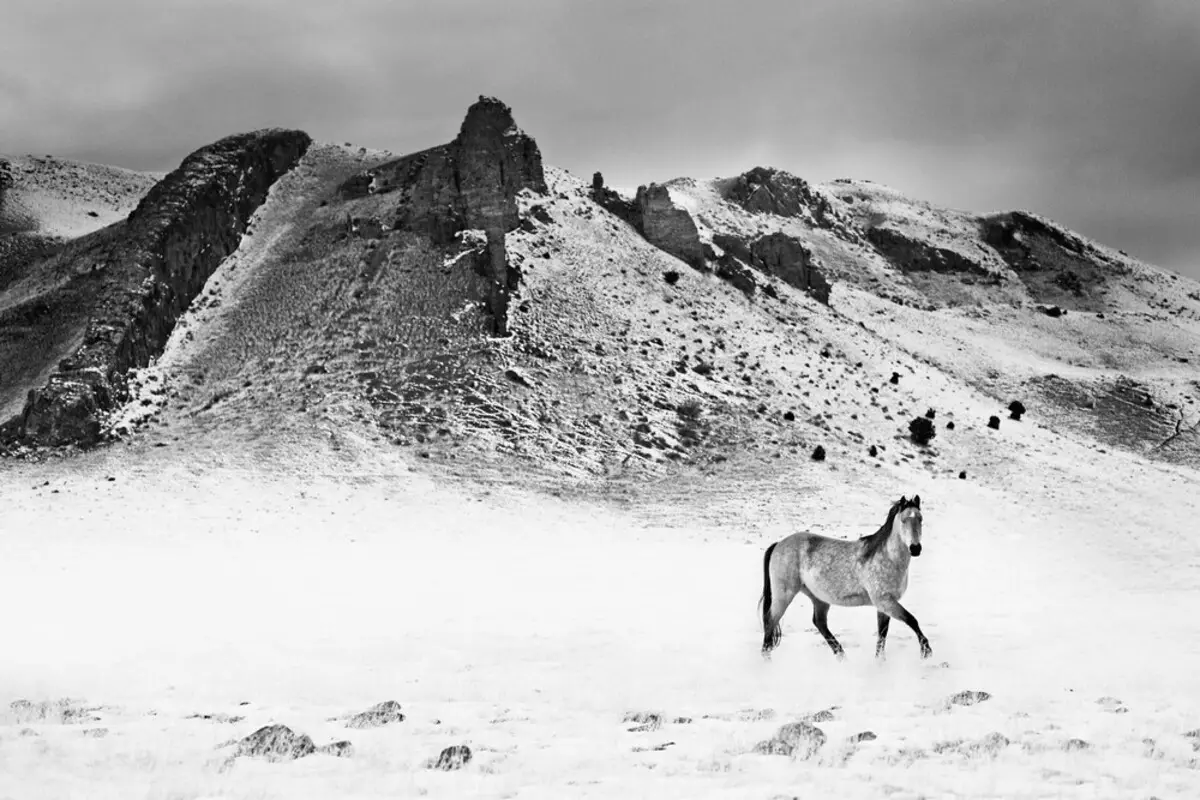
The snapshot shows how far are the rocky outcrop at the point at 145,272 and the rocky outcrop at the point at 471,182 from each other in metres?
8.59

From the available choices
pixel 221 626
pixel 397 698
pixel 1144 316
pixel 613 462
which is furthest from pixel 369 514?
pixel 1144 316

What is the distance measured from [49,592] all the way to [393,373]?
26897 millimetres

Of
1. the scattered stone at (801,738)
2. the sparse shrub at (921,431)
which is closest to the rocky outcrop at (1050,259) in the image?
the sparse shrub at (921,431)

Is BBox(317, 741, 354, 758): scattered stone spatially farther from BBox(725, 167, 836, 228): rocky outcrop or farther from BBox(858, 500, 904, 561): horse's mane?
BBox(725, 167, 836, 228): rocky outcrop

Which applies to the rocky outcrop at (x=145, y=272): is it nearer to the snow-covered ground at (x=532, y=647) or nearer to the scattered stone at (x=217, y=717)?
the snow-covered ground at (x=532, y=647)

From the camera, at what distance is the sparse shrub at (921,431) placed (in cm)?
5484

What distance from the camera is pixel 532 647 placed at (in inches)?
758

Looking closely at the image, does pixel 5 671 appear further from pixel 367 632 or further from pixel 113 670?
pixel 367 632

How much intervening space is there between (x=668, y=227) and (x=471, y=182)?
55.9 feet

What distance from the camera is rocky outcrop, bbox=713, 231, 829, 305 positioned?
8194cm

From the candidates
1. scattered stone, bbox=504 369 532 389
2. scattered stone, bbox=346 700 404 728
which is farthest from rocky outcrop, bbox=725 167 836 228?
scattered stone, bbox=346 700 404 728

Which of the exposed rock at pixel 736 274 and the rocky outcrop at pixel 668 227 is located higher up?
the rocky outcrop at pixel 668 227

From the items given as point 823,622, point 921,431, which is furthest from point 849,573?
point 921,431

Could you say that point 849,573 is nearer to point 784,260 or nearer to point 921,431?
point 921,431
